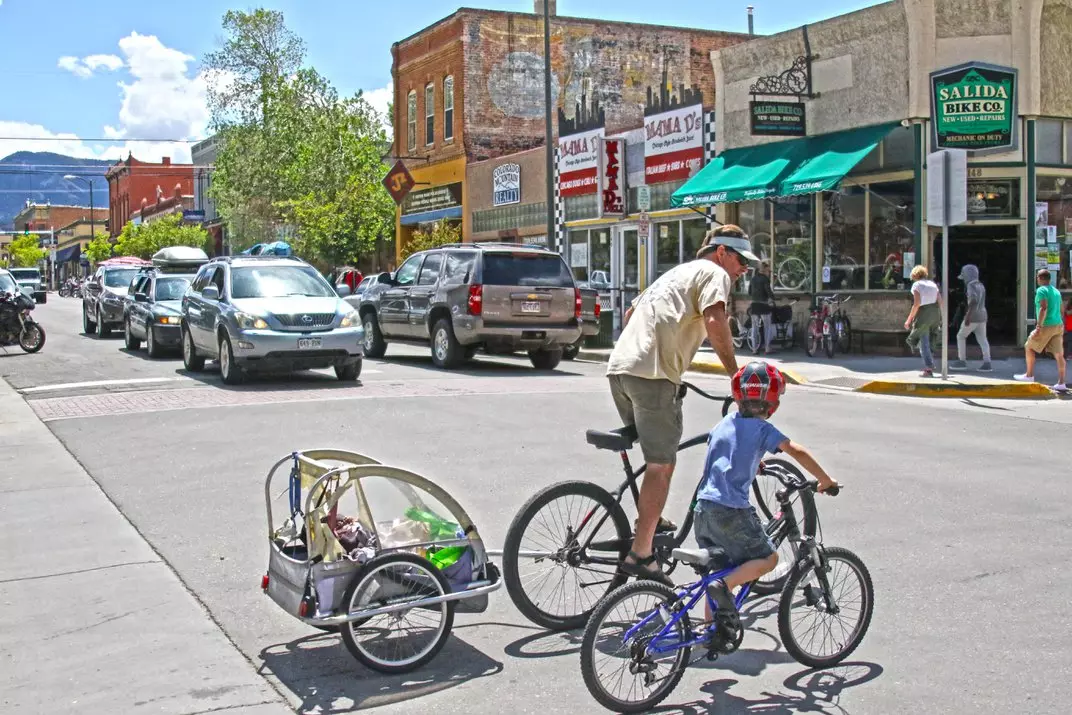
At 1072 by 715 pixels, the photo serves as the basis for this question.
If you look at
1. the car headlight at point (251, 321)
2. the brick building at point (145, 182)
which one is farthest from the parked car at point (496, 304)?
the brick building at point (145, 182)

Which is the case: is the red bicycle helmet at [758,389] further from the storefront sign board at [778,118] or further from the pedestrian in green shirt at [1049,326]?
the storefront sign board at [778,118]

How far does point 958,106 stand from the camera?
63.2 feet

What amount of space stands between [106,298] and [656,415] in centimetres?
2506

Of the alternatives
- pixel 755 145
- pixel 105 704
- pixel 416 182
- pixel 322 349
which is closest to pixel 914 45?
pixel 755 145

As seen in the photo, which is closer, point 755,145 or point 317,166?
point 755,145

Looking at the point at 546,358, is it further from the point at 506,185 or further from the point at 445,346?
the point at 506,185

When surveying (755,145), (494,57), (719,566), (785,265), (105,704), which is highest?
(494,57)

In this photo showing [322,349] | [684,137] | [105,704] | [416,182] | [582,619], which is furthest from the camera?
[416,182]

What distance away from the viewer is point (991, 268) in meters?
20.8

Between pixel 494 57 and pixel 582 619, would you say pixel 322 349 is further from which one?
pixel 494 57

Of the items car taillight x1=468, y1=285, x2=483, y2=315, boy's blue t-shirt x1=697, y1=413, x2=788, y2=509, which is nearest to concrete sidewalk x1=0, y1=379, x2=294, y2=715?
boy's blue t-shirt x1=697, y1=413, x2=788, y2=509

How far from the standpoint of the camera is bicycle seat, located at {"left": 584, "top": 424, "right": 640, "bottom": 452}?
5.62 m

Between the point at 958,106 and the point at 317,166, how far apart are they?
2733 cm

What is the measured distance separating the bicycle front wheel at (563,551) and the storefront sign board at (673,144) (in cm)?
2030
